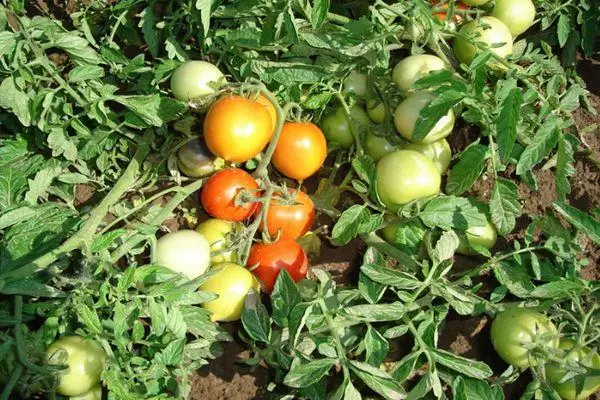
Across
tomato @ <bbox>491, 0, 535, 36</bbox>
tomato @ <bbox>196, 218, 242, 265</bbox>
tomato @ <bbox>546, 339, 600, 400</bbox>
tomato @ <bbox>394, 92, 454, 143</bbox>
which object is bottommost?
tomato @ <bbox>546, 339, 600, 400</bbox>

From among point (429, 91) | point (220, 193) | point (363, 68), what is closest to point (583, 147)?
point (429, 91)

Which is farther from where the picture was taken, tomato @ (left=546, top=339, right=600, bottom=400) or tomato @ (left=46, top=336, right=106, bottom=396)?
tomato @ (left=546, top=339, right=600, bottom=400)

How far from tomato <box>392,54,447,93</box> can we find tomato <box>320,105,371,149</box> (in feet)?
0.53

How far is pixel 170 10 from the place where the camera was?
2.23m

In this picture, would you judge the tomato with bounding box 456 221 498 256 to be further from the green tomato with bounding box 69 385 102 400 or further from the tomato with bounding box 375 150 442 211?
the green tomato with bounding box 69 385 102 400

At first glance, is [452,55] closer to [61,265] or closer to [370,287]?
[370,287]

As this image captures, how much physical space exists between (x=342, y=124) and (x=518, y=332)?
2.76 ft

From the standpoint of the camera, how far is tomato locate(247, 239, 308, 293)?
6.35 ft

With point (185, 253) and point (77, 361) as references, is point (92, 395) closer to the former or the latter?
point (77, 361)

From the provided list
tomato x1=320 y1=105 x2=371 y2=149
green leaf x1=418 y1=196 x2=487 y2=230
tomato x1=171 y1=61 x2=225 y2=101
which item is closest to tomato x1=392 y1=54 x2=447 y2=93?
tomato x1=320 y1=105 x2=371 y2=149

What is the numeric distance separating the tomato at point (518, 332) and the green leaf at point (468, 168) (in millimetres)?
382

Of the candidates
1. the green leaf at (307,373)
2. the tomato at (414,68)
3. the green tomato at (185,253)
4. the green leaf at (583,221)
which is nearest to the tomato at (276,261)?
the green tomato at (185,253)

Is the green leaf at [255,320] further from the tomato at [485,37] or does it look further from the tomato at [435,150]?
the tomato at [485,37]

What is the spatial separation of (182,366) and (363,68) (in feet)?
3.58
